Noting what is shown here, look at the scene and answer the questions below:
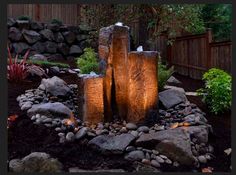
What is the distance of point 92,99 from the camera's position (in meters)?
5.72

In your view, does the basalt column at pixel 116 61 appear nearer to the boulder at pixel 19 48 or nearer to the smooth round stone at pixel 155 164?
the smooth round stone at pixel 155 164

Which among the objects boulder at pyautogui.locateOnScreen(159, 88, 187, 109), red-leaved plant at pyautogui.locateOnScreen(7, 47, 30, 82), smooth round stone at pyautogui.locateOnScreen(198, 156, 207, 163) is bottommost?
smooth round stone at pyautogui.locateOnScreen(198, 156, 207, 163)

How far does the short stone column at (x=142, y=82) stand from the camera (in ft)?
18.7

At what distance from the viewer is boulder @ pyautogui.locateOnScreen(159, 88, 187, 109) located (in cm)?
649

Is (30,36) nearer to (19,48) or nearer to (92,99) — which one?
(19,48)

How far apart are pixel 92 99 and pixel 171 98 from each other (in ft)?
4.98

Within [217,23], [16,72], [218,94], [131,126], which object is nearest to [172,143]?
[131,126]

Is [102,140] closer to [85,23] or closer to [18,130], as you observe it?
[18,130]

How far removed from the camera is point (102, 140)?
5.15 meters

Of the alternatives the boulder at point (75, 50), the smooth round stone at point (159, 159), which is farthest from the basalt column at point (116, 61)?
the boulder at point (75, 50)

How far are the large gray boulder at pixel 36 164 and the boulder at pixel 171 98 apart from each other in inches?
94.7

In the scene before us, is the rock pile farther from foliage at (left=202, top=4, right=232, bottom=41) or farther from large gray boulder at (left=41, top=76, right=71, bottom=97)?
large gray boulder at (left=41, top=76, right=71, bottom=97)

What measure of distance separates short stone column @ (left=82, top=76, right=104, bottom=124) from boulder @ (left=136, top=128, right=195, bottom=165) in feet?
2.73

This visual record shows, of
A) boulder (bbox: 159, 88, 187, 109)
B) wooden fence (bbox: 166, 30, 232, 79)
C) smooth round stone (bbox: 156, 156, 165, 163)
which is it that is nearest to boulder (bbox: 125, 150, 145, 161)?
smooth round stone (bbox: 156, 156, 165, 163)
